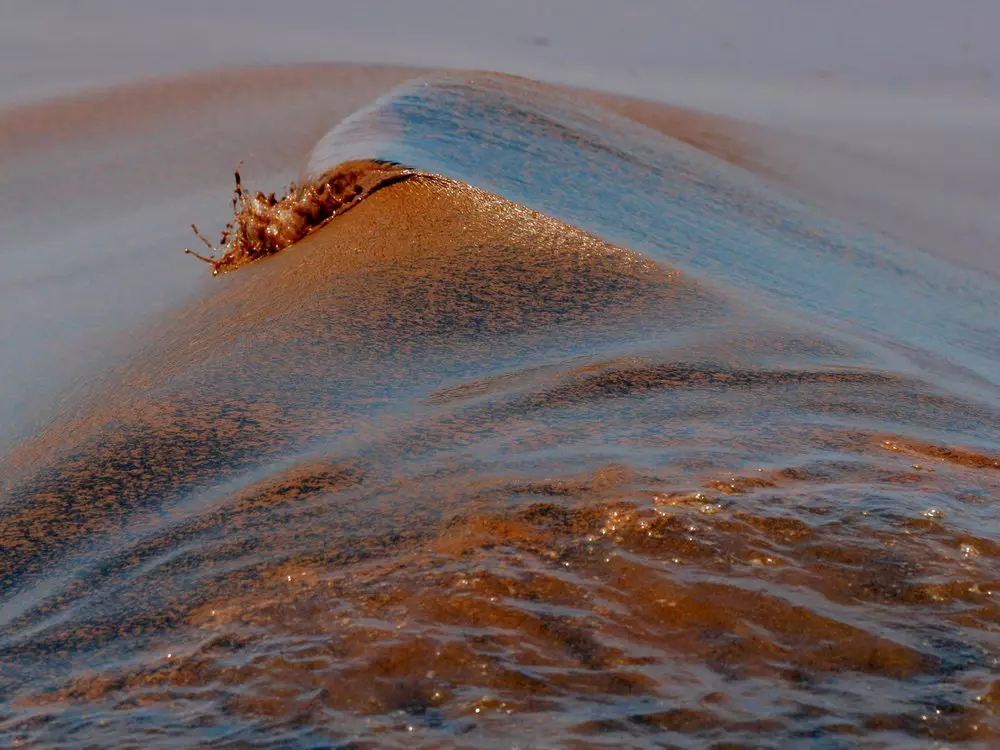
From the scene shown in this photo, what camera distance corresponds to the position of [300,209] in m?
3.69

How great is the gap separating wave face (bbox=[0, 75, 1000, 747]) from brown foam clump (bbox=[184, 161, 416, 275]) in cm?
8

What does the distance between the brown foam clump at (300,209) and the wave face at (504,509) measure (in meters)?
0.08

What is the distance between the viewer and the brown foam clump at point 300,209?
360cm

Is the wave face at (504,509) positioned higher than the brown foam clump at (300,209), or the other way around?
the brown foam clump at (300,209)

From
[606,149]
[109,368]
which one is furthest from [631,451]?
[606,149]

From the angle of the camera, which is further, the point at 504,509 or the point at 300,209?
the point at 300,209

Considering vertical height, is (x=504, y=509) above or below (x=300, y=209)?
below

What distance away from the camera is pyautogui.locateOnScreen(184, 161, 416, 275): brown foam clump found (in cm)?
360

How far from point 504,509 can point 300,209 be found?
200cm

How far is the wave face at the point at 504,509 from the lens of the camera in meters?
1.56

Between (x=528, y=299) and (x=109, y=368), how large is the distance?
1.18m

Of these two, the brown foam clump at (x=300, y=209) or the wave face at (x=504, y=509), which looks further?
the brown foam clump at (x=300, y=209)

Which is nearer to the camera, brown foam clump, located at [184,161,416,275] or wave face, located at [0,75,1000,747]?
wave face, located at [0,75,1000,747]

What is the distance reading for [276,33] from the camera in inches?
309
